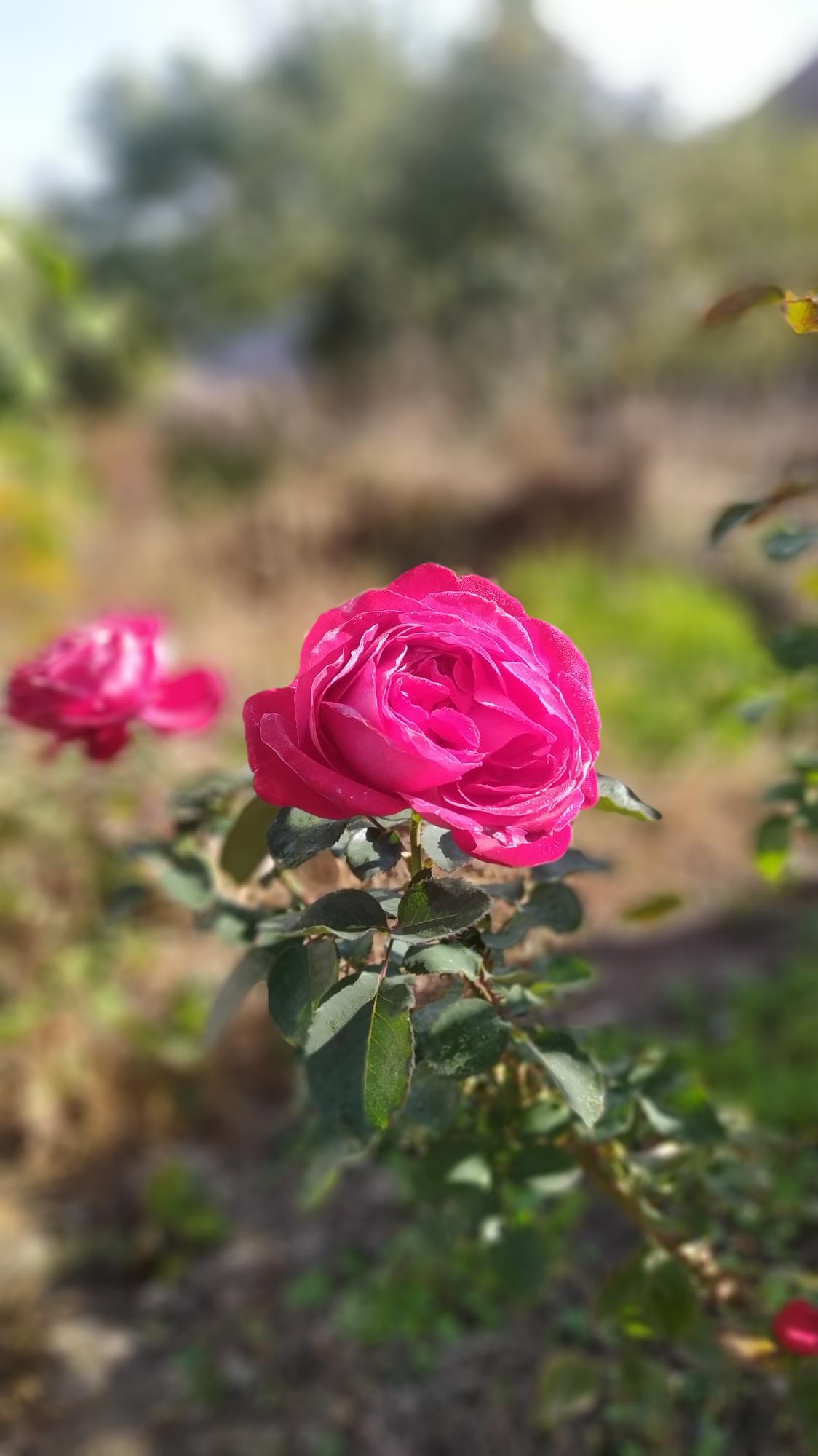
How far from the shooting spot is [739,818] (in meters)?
3.40

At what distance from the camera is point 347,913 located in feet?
2.02

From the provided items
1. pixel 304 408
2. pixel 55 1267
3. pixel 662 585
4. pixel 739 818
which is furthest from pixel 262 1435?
pixel 304 408

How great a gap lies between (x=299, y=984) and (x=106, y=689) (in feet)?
1.27

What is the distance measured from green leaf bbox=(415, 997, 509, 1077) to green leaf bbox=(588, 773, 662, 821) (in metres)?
0.15

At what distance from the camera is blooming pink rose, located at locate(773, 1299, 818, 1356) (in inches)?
34.6

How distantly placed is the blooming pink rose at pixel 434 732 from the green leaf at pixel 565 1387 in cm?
86

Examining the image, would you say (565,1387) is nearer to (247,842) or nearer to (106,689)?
(247,842)

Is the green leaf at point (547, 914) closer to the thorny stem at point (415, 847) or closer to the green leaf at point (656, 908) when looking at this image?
the thorny stem at point (415, 847)

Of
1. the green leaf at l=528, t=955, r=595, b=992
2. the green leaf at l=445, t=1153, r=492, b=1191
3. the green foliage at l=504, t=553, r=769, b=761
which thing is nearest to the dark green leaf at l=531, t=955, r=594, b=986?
the green leaf at l=528, t=955, r=595, b=992

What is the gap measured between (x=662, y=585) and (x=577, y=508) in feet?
4.18

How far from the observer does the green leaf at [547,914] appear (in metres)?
0.71

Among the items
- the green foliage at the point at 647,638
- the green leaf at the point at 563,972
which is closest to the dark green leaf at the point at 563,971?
the green leaf at the point at 563,972

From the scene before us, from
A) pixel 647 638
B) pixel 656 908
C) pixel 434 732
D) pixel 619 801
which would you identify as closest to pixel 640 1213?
pixel 656 908

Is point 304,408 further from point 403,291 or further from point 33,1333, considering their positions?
point 33,1333
